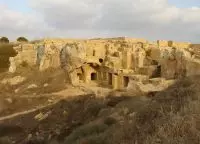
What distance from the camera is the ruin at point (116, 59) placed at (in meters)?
35.0

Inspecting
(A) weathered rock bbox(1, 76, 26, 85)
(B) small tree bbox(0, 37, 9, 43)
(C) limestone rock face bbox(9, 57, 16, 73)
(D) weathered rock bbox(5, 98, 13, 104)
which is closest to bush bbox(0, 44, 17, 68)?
(C) limestone rock face bbox(9, 57, 16, 73)

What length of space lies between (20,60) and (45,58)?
351 centimetres

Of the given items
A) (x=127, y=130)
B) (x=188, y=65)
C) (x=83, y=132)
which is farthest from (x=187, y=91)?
(x=188, y=65)

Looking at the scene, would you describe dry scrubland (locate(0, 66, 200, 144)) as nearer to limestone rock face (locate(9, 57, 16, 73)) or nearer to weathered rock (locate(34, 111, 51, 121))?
weathered rock (locate(34, 111, 51, 121))

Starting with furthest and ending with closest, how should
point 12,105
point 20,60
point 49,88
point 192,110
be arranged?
1. point 20,60
2. point 49,88
3. point 12,105
4. point 192,110

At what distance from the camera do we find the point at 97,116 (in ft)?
56.7

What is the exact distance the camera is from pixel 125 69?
Result: 37.9 meters

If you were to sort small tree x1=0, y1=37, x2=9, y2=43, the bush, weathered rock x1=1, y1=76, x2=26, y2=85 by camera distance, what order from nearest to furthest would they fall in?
1. weathered rock x1=1, y1=76, x2=26, y2=85
2. the bush
3. small tree x1=0, y1=37, x2=9, y2=43

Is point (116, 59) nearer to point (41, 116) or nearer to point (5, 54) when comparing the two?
point (41, 116)

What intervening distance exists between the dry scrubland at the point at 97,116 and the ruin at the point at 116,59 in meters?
2.11

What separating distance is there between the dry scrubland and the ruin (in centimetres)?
211

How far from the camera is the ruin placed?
35000mm

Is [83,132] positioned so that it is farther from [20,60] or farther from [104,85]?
[20,60]

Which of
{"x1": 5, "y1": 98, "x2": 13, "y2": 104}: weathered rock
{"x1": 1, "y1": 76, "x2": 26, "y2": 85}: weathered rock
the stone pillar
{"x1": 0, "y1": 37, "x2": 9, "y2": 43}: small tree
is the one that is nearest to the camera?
{"x1": 5, "y1": 98, "x2": 13, "y2": 104}: weathered rock
